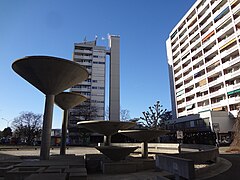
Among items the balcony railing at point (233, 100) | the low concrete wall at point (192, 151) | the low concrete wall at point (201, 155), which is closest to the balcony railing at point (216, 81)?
the balcony railing at point (233, 100)

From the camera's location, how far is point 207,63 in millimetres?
40719

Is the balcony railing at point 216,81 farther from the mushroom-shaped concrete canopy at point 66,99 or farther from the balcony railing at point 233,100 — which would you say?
the mushroom-shaped concrete canopy at point 66,99

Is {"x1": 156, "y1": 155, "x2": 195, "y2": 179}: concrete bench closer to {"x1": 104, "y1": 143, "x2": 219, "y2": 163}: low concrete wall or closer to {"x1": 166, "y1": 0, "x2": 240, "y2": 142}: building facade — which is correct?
{"x1": 104, "y1": 143, "x2": 219, "y2": 163}: low concrete wall

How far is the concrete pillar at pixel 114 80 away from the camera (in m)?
59.4

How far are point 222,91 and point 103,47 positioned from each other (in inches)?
1664

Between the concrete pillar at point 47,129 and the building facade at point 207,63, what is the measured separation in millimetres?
22381

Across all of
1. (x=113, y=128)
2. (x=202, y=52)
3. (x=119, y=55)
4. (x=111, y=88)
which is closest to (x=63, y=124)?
(x=113, y=128)

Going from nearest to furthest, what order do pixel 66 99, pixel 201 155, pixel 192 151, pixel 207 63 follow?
pixel 201 155, pixel 192 151, pixel 66 99, pixel 207 63

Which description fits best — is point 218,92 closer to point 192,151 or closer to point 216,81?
point 216,81

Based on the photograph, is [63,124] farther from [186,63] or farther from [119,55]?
[119,55]

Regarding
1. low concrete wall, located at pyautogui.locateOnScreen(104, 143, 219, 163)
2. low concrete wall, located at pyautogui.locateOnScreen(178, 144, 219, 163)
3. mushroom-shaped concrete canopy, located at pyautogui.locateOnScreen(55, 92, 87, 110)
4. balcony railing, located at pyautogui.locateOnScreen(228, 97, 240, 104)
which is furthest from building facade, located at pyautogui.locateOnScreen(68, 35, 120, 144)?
low concrete wall, located at pyautogui.locateOnScreen(178, 144, 219, 163)

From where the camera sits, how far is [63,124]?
1656cm

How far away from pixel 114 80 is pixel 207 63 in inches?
1148

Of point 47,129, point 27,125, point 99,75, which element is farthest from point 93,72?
point 47,129
